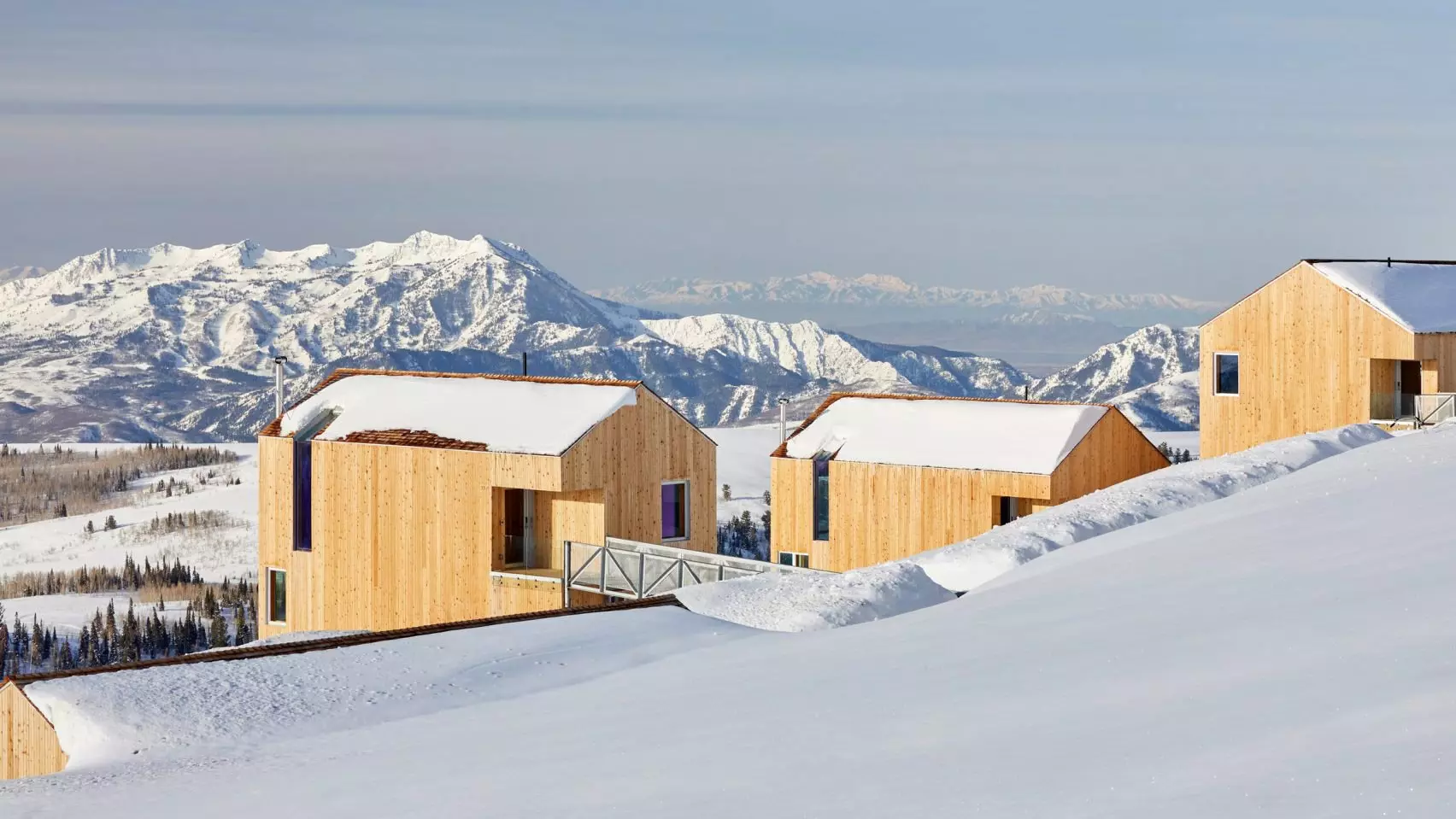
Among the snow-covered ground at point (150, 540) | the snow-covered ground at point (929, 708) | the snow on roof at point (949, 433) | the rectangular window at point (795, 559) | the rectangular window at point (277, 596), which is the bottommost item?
the snow-covered ground at point (150, 540)

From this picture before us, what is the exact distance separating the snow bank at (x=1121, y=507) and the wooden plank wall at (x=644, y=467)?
9.08 m

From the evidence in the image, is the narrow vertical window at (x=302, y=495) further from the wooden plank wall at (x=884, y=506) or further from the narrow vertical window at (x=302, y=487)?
the wooden plank wall at (x=884, y=506)

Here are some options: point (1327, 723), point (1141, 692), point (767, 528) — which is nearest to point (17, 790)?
point (1141, 692)

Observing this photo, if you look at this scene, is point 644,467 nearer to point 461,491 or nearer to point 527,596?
point 527,596

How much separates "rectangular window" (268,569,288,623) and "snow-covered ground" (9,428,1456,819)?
1680cm

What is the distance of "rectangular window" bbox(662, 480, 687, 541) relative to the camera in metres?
29.3

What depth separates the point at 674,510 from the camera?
96.9 feet

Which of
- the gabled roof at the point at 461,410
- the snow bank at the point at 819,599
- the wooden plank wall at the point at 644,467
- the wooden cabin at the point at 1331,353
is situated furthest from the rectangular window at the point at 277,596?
the wooden cabin at the point at 1331,353

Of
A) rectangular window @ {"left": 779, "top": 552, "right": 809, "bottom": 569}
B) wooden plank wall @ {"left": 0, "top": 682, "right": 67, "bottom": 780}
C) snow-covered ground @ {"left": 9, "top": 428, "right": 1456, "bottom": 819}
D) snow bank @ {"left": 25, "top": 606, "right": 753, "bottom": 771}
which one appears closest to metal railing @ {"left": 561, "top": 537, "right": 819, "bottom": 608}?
rectangular window @ {"left": 779, "top": 552, "right": 809, "bottom": 569}

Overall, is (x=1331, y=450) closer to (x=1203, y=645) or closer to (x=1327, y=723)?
(x=1203, y=645)

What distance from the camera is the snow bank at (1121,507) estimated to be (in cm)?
1762

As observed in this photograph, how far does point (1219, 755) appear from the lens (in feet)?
30.0

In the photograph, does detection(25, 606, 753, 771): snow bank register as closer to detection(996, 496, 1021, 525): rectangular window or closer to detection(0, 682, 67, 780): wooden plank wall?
detection(0, 682, 67, 780): wooden plank wall

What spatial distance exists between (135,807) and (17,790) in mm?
1323
